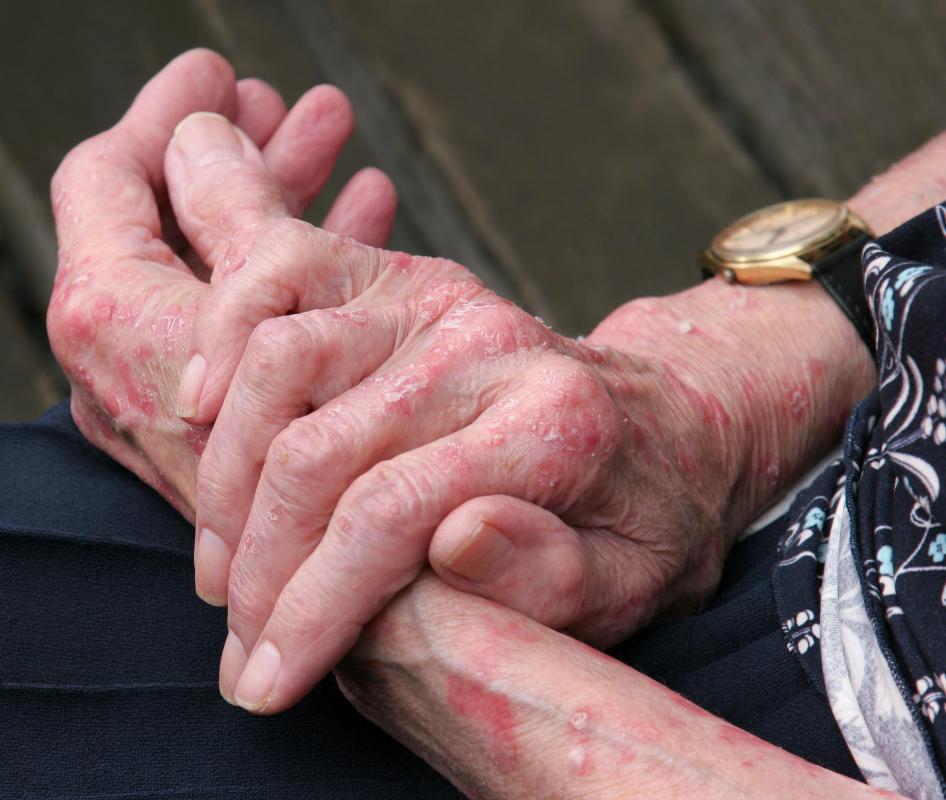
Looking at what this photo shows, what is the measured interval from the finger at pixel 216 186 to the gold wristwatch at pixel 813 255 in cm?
43

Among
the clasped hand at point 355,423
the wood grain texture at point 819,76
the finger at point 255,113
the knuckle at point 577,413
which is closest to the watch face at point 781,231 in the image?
the clasped hand at point 355,423

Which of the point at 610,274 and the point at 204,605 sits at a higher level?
the point at 204,605

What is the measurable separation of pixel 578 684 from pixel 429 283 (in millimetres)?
312

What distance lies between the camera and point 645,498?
0.75 m

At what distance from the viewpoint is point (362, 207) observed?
108 centimetres

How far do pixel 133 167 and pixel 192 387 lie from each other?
32cm

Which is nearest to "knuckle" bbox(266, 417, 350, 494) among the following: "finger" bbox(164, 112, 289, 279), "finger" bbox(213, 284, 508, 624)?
"finger" bbox(213, 284, 508, 624)

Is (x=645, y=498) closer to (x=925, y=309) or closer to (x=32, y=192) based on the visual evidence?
(x=925, y=309)

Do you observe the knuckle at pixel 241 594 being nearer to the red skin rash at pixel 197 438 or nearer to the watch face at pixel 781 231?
the red skin rash at pixel 197 438

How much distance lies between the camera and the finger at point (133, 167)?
0.88m

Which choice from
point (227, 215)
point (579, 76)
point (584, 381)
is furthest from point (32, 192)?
point (584, 381)

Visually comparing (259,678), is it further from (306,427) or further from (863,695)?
(863,695)

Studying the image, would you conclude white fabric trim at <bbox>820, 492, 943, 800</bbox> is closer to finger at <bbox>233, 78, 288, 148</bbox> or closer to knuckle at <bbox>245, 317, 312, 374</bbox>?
knuckle at <bbox>245, 317, 312, 374</bbox>

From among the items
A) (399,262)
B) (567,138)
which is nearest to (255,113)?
(399,262)
